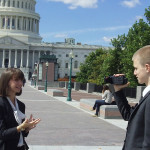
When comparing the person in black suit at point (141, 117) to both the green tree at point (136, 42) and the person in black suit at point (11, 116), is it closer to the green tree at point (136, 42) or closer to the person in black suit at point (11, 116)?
the person in black suit at point (11, 116)

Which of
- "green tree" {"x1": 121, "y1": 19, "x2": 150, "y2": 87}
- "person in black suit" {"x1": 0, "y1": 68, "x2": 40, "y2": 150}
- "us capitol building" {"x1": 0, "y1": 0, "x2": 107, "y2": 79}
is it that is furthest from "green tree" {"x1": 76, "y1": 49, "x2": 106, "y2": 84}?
"us capitol building" {"x1": 0, "y1": 0, "x2": 107, "y2": 79}

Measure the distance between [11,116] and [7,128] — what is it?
0.48 feet

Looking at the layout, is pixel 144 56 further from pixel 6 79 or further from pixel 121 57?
pixel 121 57

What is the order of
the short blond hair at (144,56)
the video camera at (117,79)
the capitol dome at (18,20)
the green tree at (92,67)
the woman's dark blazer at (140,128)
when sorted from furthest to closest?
the capitol dome at (18,20) < the green tree at (92,67) < the video camera at (117,79) < the short blond hair at (144,56) < the woman's dark blazer at (140,128)

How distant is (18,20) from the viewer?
476 feet

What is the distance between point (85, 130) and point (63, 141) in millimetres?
2299

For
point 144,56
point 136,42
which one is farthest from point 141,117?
point 136,42

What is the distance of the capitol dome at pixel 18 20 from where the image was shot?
142875mm

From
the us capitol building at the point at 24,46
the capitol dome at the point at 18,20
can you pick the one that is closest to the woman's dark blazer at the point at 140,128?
the us capitol building at the point at 24,46

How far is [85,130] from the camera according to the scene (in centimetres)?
1216

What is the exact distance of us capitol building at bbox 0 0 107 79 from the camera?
13962 cm

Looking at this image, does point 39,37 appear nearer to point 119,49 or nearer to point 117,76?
point 119,49

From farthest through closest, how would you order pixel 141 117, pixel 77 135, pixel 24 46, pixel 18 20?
pixel 18 20 → pixel 24 46 → pixel 77 135 → pixel 141 117

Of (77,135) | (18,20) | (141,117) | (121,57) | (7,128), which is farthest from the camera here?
(18,20)
